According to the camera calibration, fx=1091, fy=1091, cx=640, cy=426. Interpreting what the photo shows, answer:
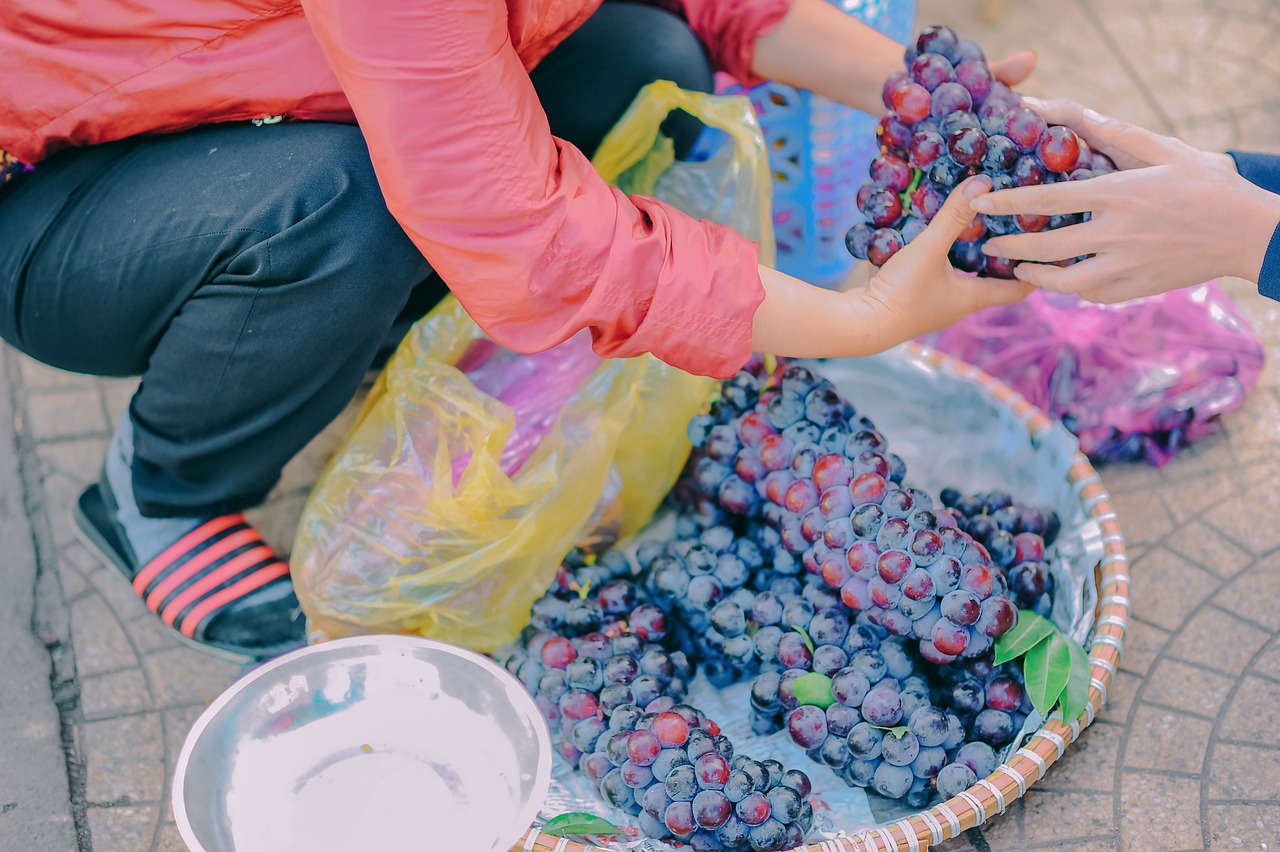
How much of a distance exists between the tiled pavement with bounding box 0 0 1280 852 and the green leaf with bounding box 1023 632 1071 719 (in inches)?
6.6

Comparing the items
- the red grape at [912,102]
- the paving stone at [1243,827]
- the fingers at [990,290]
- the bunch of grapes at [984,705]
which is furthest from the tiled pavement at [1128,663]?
the red grape at [912,102]

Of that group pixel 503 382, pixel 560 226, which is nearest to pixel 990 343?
pixel 503 382

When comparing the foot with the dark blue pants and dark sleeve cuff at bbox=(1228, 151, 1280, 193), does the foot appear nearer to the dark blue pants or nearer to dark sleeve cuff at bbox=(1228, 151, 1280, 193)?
the dark blue pants

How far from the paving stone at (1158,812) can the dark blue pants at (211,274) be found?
0.99m

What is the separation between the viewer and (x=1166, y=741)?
1245 mm

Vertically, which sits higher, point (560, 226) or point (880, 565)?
point (560, 226)

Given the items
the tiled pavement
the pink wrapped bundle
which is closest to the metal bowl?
the tiled pavement

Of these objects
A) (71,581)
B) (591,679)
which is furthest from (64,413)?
(591,679)

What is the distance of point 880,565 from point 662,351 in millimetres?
316

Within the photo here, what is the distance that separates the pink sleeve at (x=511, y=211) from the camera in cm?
92

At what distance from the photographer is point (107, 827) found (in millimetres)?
1241

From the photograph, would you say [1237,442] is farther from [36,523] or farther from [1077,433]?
[36,523]

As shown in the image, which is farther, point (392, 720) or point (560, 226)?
point (392, 720)

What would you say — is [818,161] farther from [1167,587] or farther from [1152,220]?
[1167,587]
